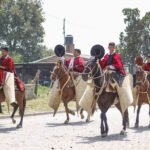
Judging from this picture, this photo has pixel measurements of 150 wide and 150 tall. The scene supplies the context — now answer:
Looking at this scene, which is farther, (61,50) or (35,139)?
(61,50)

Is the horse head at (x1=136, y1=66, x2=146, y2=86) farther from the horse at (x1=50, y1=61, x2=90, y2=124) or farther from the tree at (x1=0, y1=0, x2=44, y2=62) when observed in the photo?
the tree at (x1=0, y1=0, x2=44, y2=62)

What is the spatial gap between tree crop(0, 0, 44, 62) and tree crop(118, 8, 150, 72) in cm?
2149

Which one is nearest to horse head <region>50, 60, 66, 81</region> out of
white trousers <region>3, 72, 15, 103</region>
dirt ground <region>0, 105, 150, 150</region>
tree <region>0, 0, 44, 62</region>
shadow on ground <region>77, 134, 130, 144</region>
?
dirt ground <region>0, 105, 150, 150</region>

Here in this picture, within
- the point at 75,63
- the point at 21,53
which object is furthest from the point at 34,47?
the point at 75,63

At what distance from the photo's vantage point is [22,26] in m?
83.8

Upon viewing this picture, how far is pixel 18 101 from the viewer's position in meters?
17.2

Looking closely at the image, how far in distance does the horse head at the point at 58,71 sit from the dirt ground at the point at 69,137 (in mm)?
1698

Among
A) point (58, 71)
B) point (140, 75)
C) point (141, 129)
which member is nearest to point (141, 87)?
point (140, 75)

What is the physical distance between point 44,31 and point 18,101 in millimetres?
70035

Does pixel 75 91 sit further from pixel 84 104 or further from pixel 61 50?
pixel 84 104

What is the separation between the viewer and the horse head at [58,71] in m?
18.1

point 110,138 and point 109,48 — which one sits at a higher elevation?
point 109,48

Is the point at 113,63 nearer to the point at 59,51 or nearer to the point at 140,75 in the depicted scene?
the point at 140,75

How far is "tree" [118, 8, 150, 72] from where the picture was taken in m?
65.4
